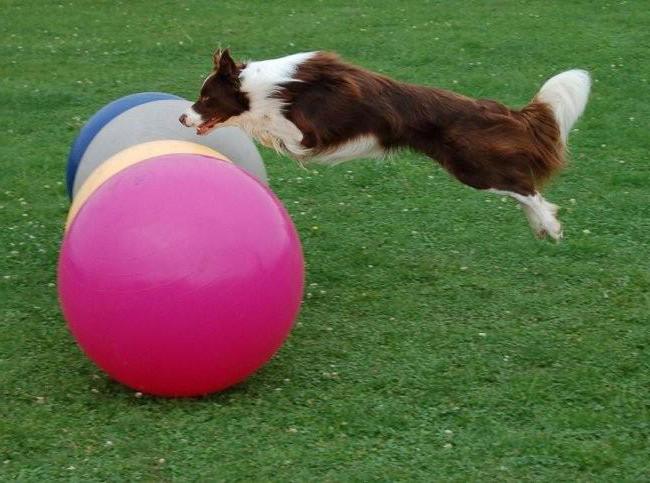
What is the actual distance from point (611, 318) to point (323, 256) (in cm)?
223

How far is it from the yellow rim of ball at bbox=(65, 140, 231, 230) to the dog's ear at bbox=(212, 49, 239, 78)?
895 millimetres

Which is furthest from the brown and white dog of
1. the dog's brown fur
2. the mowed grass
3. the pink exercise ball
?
the pink exercise ball

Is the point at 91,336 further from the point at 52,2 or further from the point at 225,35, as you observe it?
the point at 52,2

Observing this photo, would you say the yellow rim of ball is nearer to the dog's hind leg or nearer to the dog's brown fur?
the dog's brown fur

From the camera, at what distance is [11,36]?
14477 millimetres

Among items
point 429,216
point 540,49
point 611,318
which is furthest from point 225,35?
point 611,318

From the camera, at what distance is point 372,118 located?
23.4ft

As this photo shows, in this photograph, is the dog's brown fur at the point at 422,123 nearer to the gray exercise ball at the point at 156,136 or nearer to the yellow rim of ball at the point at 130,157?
the gray exercise ball at the point at 156,136

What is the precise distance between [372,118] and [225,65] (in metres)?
1.08

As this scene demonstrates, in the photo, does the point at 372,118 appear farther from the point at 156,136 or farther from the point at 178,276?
the point at 178,276

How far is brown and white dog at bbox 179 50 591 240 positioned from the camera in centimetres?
711

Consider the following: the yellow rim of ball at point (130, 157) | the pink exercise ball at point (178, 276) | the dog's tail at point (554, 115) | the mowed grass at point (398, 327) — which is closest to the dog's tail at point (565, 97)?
the dog's tail at point (554, 115)

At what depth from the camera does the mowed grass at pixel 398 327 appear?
5238mm


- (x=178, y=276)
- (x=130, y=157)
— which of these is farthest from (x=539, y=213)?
(x=178, y=276)
